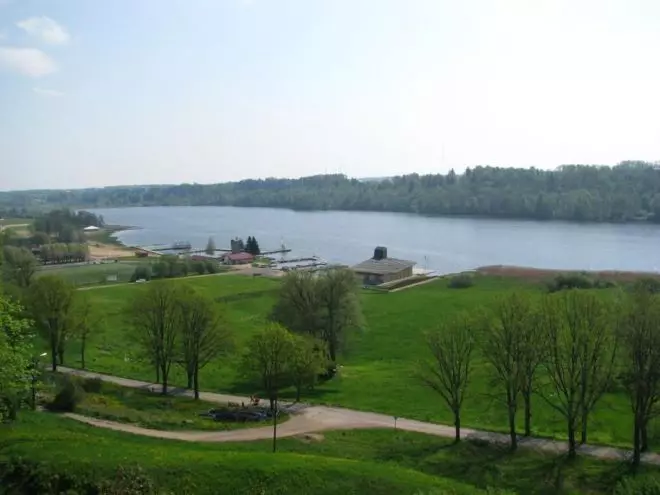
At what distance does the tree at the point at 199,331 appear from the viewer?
3309 cm

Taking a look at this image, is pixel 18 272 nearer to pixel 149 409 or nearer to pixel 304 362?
pixel 149 409

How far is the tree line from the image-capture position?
2319cm

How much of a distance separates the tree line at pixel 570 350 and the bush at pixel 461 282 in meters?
47.2

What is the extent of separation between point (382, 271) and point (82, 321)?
161 ft

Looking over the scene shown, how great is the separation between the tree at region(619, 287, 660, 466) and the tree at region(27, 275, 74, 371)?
95.7 ft

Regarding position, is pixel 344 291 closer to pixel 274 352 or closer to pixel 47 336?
pixel 274 352

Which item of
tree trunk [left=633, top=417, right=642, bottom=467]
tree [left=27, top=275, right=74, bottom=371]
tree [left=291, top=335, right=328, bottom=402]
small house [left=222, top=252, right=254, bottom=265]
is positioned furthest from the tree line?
small house [left=222, top=252, right=254, bottom=265]

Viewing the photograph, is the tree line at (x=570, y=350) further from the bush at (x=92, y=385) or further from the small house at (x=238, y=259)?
the small house at (x=238, y=259)

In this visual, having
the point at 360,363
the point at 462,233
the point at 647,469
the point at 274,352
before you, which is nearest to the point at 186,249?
the point at 462,233

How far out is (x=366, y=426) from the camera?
26.7 metres

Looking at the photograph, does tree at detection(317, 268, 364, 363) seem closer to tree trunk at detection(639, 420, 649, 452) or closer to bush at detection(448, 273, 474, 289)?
tree trunk at detection(639, 420, 649, 452)

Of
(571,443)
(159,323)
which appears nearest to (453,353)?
(571,443)

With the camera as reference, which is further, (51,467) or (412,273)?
(412,273)

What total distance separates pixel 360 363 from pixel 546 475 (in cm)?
2150
